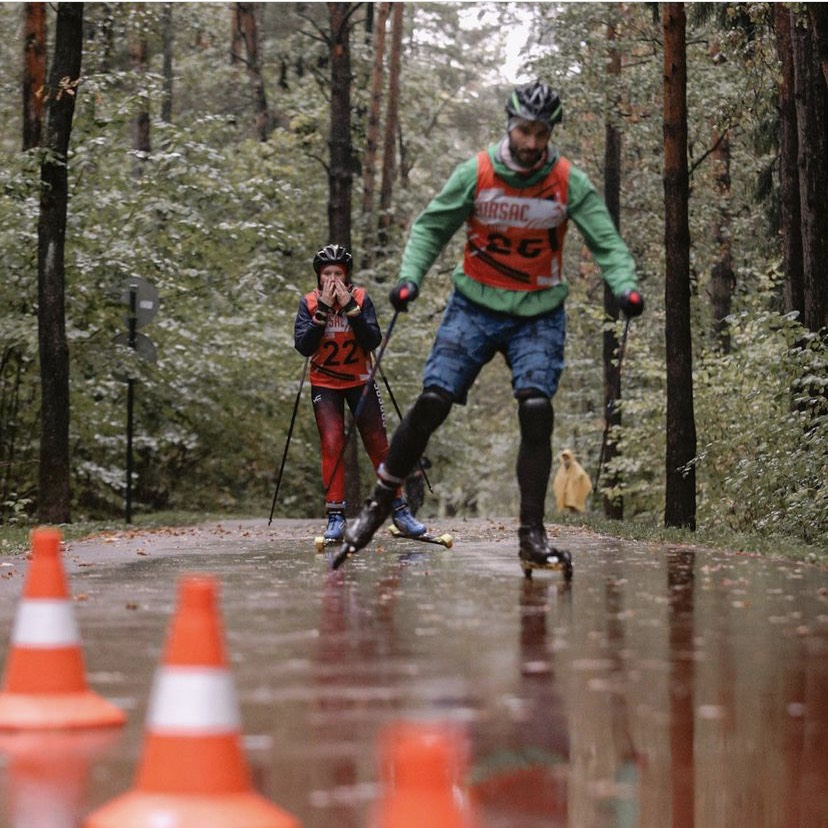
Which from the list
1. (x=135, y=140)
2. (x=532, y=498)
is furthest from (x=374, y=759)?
(x=135, y=140)

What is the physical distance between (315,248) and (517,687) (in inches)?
1327

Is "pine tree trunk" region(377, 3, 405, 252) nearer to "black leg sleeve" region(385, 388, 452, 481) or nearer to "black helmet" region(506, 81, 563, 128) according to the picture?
"black leg sleeve" region(385, 388, 452, 481)

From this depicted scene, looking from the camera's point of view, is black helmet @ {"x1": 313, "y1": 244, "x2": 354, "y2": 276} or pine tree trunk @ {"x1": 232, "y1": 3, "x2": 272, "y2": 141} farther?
pine tree trunk @ {"x1": 232, "y1": 3, "x2": 272, "y2": 141}

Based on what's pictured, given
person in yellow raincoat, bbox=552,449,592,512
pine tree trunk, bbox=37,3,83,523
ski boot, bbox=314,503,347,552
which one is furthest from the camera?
person in yellow raincoat, bbox=552,449,592,512

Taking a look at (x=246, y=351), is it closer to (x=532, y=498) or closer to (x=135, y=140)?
(x=135, y=140)

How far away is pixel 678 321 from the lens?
19.4 m

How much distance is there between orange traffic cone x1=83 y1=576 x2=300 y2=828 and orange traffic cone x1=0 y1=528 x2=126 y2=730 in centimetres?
102

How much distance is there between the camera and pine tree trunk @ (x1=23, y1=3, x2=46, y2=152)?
958 inches

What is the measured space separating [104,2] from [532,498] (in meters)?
20.4

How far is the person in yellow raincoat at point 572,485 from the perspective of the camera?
A: 35469 millimetres

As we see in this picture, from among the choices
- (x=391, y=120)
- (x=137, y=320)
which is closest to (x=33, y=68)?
(x=137, y=320)

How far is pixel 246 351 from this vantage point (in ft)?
90.0

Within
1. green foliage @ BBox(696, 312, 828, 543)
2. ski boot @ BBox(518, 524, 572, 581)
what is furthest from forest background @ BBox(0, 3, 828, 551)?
ski boot @ BBox(518, 524, 572, 581)

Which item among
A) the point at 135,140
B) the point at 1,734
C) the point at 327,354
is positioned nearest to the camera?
the point at 1,734
